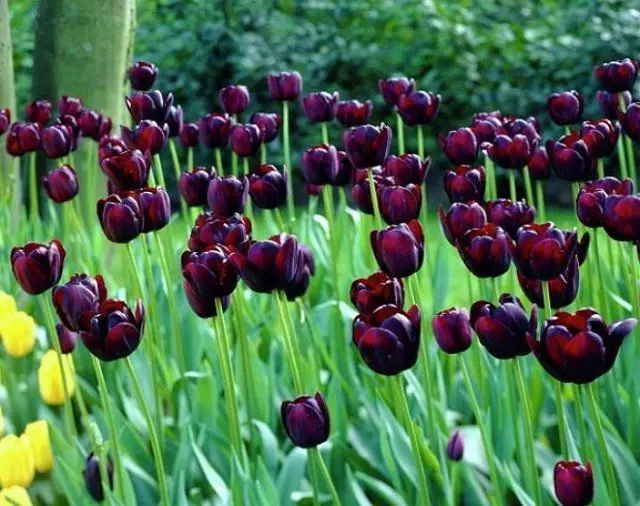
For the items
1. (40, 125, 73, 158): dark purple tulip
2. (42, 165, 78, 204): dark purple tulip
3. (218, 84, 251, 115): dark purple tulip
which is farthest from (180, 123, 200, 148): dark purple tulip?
(42, 165, 78, 204): dark purple tulip

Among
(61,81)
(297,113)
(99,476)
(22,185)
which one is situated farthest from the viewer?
(297,113)

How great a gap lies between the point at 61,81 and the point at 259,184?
1.90 meters

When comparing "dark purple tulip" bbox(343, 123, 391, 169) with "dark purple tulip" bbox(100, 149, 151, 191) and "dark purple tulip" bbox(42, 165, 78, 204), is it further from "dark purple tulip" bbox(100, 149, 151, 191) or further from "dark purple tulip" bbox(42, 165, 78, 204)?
"dark purple tulip" bbox(42, 165, 78, 204)

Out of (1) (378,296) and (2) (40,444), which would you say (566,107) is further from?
(2) (40,444)

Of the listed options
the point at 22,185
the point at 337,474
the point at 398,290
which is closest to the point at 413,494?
the point at 337,474

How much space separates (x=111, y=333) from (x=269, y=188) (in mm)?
624

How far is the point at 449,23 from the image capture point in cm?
636

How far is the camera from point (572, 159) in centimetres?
197

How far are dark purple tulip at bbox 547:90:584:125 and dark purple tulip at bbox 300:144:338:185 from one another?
0.59 meters

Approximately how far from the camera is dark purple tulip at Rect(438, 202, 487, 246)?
64.0 inches

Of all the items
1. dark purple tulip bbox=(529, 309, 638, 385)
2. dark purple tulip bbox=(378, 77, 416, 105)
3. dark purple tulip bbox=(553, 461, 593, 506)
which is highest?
dark purple tulip bbox=(378, 77, 416, 105)

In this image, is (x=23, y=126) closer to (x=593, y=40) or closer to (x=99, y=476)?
(x=99, y=476)


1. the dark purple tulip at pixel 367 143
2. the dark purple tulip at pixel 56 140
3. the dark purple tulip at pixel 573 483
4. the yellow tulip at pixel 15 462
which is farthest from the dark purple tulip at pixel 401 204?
the dark purple tulip at pixel 56 140

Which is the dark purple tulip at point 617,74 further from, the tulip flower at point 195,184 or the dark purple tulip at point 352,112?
the tulip flower at point 195,184
